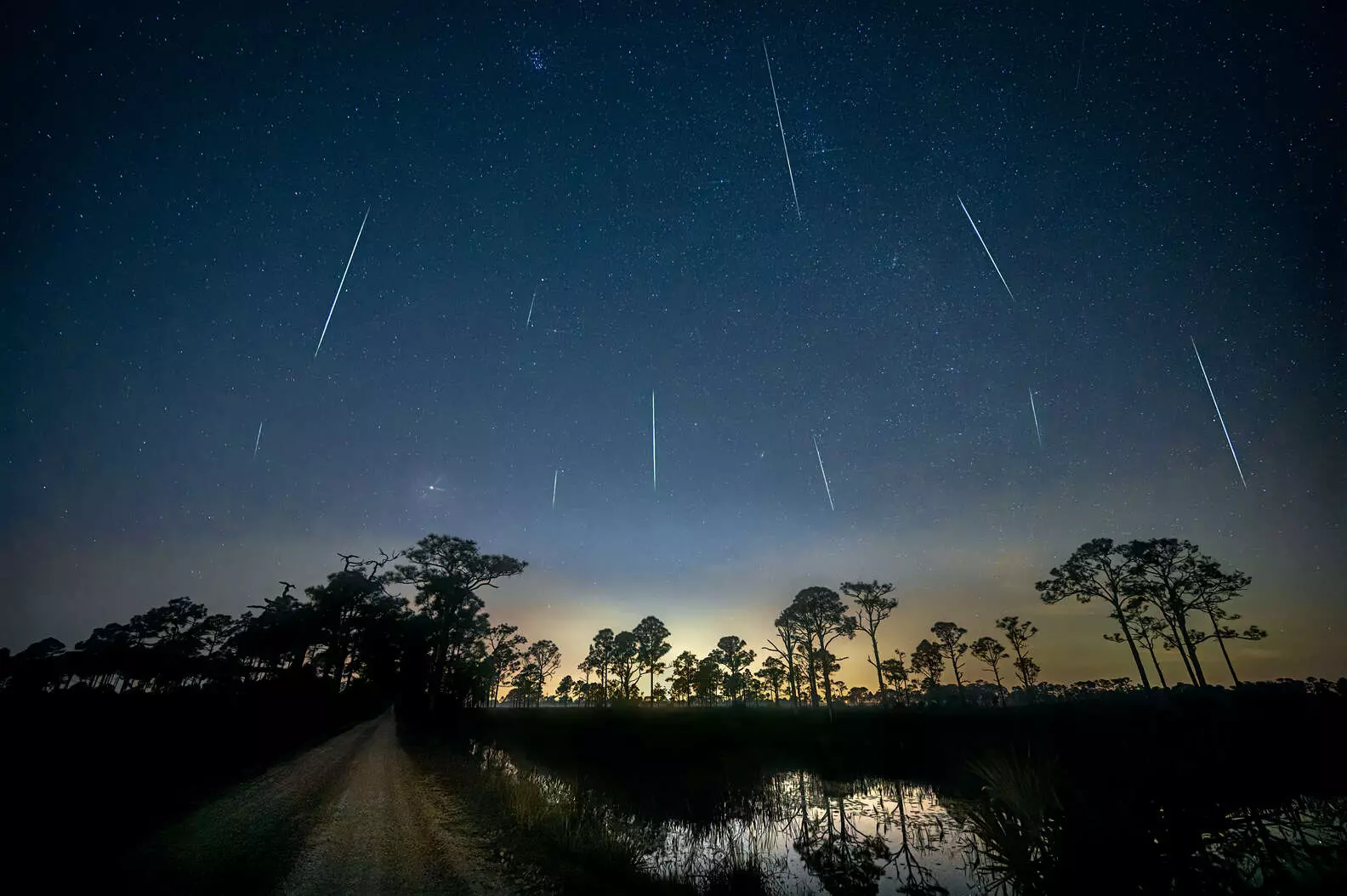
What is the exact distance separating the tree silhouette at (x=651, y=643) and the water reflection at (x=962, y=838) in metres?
82.5

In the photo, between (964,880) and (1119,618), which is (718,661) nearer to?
(1119,618)

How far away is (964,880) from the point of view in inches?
393

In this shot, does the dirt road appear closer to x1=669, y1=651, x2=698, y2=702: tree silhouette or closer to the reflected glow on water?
the reflected glow on water

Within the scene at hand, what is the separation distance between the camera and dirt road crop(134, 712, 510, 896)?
743 cm

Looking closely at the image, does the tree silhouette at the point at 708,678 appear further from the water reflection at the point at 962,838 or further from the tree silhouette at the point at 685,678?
the water reflection at the point at 962,838

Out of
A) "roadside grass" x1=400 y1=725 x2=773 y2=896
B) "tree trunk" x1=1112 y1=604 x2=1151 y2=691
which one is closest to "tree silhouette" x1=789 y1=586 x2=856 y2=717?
"tree trunk" x1=1112 y1=604 x2=1151 y2=691

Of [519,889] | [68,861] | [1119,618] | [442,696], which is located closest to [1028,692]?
[1119,618]

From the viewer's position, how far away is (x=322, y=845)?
9.00m

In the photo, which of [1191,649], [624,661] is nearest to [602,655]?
[624,661]

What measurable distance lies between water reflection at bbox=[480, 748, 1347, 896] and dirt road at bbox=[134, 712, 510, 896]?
2.86 meters

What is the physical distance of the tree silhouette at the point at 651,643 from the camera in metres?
98.3

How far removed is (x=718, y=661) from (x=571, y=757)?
83674 millimetres

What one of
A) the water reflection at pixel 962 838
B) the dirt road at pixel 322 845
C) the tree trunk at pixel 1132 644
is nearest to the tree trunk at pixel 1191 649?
the tree trunk at pixel 1132 644

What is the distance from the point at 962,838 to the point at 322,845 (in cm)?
→ 1503
